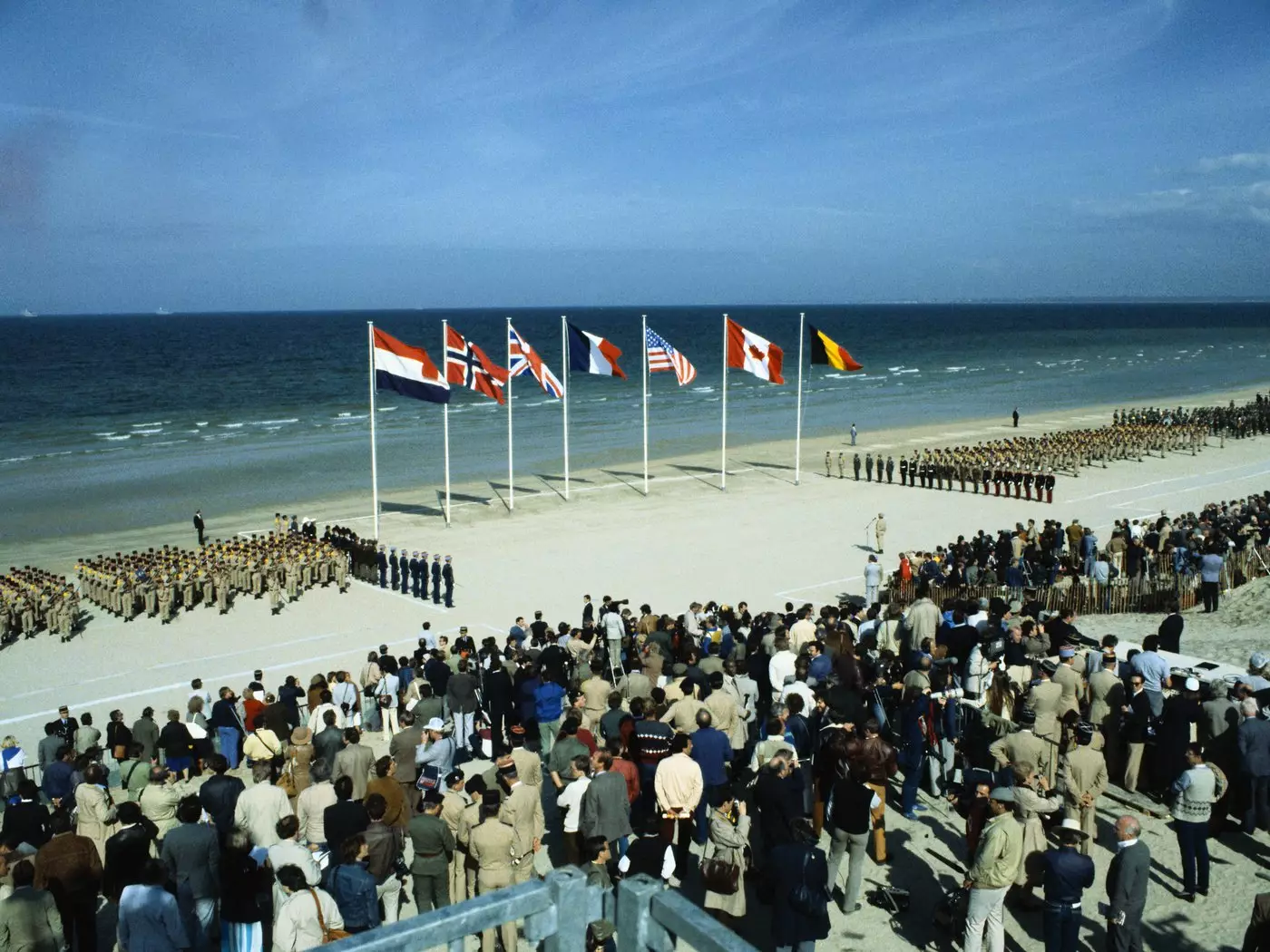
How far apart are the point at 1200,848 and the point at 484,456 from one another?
45.0 meters

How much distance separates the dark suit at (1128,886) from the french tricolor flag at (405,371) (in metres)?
23.4

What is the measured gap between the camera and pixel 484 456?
171 feet

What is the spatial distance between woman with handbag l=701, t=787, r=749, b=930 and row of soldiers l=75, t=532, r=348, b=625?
1860cm

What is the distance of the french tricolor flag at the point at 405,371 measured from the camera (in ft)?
94.2

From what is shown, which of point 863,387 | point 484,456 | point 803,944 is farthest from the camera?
point 863,387

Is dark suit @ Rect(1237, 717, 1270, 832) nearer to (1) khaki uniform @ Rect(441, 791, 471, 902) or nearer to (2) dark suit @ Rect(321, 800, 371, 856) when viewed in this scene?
(1) khaki uniform @ Rect(441, 791, 471, 902)

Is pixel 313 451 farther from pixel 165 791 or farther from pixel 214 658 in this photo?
pixel 165 791

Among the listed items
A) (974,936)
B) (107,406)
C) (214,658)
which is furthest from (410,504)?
(107,406)

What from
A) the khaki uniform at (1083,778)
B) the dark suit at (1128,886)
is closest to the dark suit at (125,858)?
the dark suit at (1128,886)

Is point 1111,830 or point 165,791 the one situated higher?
point 165,791

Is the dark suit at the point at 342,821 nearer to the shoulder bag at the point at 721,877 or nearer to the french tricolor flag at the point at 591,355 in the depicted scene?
the shoulder bag at the point at 721,877

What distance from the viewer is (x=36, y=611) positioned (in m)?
23.1

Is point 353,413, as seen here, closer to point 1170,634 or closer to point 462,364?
point 462,364

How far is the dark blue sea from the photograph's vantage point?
45094 millimetres
